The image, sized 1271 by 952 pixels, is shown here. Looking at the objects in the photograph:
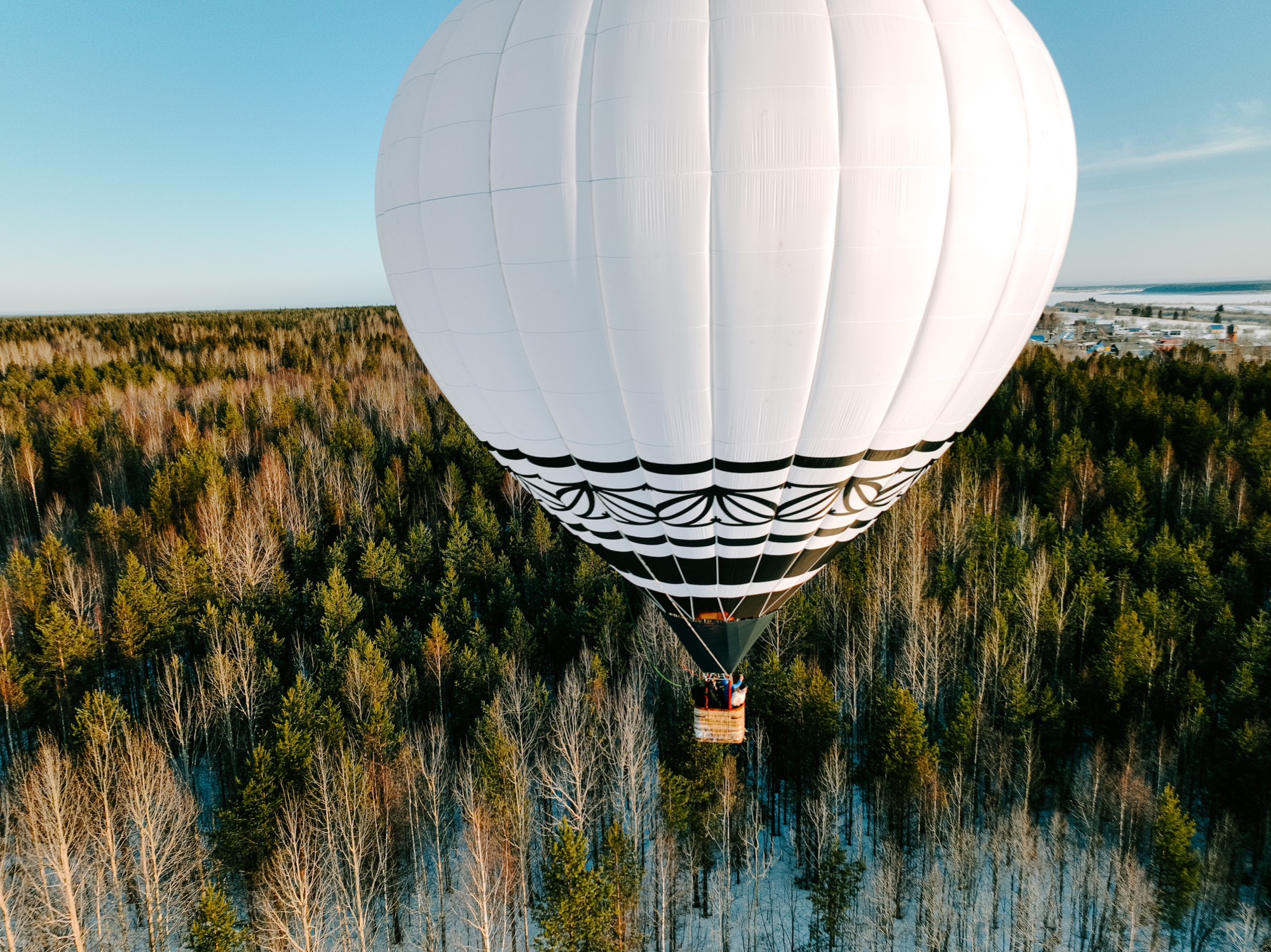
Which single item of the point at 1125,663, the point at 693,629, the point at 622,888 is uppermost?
the point at 693,629

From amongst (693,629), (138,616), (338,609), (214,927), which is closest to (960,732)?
(693,629)

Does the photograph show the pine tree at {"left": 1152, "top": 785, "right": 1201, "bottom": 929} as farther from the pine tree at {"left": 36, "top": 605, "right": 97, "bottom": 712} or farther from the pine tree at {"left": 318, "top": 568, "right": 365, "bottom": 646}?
the pine tree at {"left": 36, "top": 605, "right": 97, "bottom": 712}

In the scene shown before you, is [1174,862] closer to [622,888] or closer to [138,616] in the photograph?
[622,888]

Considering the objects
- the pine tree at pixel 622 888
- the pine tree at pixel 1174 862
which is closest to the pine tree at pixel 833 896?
the pine tree at pixel 622 888

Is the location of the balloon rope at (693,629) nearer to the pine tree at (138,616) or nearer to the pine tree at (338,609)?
the pine tree at (338,609)

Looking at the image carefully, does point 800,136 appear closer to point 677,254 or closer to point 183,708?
point 677,254

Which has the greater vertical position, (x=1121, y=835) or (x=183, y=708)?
(x=183, y=708)

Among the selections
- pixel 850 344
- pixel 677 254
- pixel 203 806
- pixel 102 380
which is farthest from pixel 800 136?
pixel 102 380
